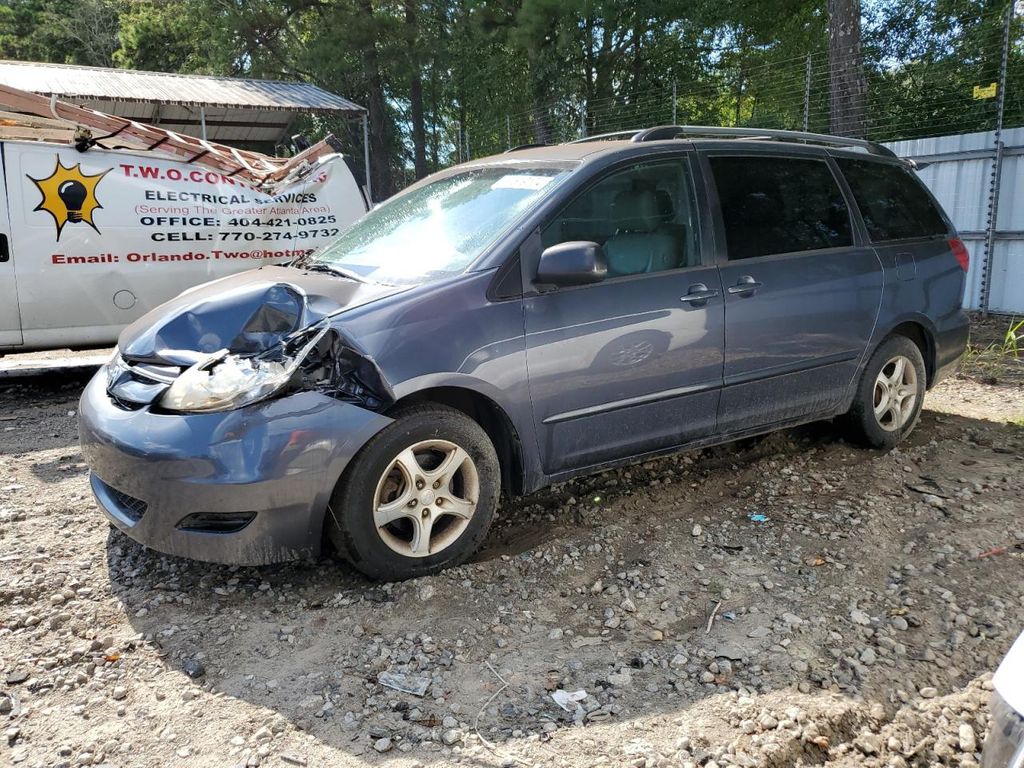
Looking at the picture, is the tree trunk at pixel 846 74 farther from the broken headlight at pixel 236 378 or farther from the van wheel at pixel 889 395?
the broken headlight at pixel 236 378

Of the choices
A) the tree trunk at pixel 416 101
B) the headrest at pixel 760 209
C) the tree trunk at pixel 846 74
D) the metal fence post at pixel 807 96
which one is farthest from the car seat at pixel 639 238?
the tree trunk at pixel 416 101

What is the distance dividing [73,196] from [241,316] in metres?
3.64

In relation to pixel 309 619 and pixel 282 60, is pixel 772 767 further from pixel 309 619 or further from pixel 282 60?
pixel 282 60

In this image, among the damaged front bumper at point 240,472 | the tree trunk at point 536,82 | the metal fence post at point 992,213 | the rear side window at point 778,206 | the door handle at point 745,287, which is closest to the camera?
the damaged front bumper at point 240,472

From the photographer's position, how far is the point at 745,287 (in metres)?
4.11

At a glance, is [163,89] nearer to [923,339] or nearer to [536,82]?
[536,82]

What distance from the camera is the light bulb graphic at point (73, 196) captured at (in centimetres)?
634

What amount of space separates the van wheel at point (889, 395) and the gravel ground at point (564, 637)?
1.64 ft

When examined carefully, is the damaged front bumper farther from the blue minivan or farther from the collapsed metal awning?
the collapsed metal awning

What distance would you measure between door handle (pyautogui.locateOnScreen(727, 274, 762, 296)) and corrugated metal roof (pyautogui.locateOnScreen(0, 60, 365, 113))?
46.7ft

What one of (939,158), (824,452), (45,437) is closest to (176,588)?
(45,437)

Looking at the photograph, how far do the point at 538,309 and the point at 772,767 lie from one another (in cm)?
193

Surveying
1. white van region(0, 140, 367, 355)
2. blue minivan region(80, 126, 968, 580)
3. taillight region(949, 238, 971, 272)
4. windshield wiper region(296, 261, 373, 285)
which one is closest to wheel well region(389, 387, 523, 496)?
blue minivan region(80, 126, 968, 580)

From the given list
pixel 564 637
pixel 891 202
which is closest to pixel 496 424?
pixel 564 637
